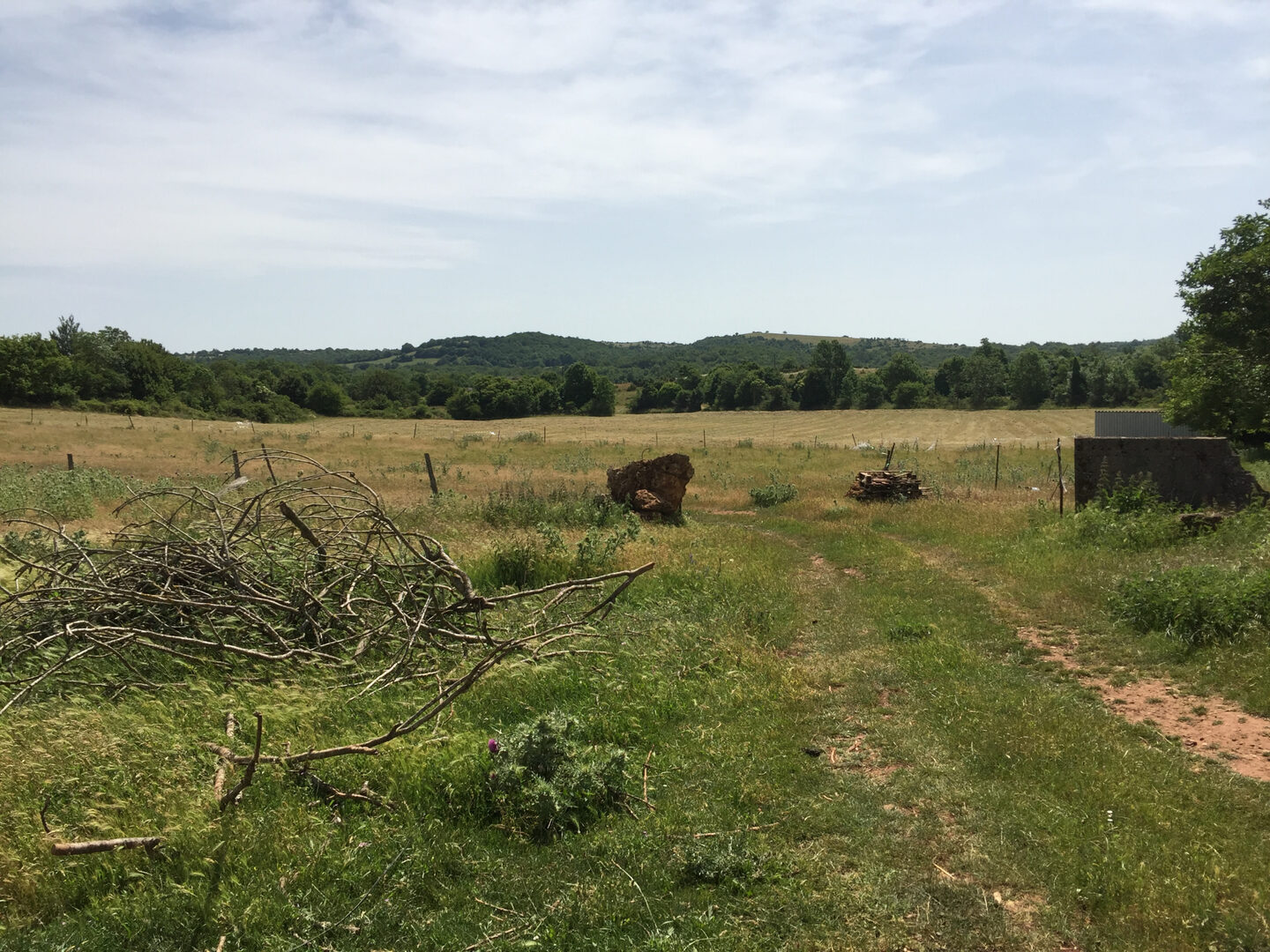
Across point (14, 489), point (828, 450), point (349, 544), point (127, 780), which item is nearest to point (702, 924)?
point (127, 780)

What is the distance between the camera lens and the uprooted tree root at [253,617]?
6059 mm

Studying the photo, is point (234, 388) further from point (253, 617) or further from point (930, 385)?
point (253, 617)

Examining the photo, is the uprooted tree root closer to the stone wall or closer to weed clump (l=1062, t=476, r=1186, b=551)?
weed clump (l=1062, t=476, r=1186, b=551)

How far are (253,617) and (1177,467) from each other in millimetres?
13541

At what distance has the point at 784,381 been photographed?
102125 millimetres

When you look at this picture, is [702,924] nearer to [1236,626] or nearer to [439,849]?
[439,849]

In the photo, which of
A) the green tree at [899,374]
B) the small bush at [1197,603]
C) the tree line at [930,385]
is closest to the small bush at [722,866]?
the small bush at [1197,603]

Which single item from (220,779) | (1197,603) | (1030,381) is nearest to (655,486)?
(1197,603)

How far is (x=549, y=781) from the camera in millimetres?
4793

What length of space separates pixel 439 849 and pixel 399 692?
2.10 meters

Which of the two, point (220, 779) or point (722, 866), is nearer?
point (722, 866)

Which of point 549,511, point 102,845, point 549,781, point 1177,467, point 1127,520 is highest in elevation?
point 1177,467

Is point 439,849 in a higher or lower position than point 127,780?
lower

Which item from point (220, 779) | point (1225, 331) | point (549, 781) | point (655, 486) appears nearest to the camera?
point (220, 779)
